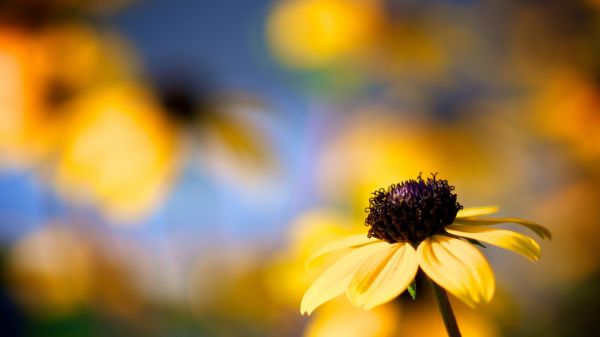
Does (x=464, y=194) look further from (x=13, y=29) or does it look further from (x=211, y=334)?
(x=13, y=29)

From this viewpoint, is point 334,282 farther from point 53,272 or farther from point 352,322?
point 53,272

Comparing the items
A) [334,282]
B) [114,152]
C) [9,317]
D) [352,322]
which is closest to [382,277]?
[334,282]

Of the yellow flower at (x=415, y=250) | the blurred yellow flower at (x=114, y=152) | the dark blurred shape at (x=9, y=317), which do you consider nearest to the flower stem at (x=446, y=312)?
the yellow flower at (x=415, y=250)

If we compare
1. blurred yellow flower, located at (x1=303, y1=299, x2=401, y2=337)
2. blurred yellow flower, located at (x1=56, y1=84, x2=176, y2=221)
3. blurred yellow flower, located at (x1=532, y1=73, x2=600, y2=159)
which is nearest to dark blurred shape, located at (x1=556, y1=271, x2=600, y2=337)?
blurred yellow flower, located at (x1=532, y1=73, x2=600, y2=159)

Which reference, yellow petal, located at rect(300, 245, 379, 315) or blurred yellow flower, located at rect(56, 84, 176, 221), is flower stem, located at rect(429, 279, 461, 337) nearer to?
yellow petal, located at rect(300, 245, 379, 315)

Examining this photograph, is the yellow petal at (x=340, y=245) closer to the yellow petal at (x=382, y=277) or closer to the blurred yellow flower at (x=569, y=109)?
the yellow petal at (x=382, y=277)

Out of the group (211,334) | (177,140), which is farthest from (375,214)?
(211,334)
